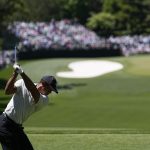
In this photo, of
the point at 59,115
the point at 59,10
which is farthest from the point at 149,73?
the point at 59,10

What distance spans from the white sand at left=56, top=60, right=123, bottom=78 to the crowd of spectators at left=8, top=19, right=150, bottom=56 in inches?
302

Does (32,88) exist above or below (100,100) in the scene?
above

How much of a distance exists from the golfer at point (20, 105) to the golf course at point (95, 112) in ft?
9.64

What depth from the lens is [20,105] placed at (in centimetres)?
803

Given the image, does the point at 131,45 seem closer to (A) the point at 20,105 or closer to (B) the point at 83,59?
(B) the point at 83,59

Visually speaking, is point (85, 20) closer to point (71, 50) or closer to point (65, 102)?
point (71, 50)

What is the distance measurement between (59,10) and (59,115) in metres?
62.3

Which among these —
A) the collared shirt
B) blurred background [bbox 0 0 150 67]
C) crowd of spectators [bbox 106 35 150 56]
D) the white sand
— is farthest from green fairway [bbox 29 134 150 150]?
crowd of spectators [bbox 106 35 150 56]

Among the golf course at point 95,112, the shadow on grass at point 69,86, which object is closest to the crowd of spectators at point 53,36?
the golf course at point 95,112

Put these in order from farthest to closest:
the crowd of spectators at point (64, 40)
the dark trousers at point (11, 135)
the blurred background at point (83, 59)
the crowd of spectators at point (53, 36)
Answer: the crowd of spectators at point (64, 40)
the crowd of spectators at point (53, 36)
the blurred background at point (83, 59)
the dark trousers at point (11, 135)

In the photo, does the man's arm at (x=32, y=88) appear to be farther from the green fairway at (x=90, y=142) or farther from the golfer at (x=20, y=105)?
the green fairway at (x=90, y=142)

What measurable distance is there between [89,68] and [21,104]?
3203 centimetres

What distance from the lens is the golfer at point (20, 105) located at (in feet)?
25.7

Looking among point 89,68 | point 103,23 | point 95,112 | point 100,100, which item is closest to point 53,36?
Answer: point 89,68
